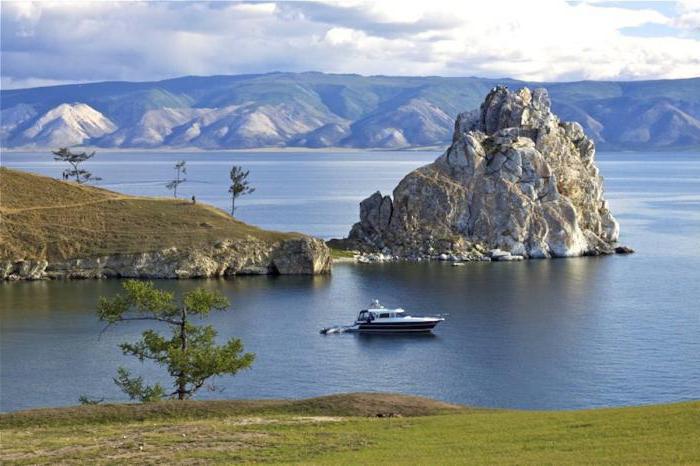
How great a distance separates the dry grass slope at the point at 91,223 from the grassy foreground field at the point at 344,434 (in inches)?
3414

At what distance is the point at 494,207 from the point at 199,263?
149 ft

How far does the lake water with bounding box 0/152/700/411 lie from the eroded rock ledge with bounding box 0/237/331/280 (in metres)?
3.51

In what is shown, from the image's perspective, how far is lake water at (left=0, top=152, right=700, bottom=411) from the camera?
223ft

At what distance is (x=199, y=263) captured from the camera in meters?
128

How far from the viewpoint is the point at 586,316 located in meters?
97.1

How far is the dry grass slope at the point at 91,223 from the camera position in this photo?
12962cm

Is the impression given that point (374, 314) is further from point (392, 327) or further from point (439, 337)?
point (439, 337)

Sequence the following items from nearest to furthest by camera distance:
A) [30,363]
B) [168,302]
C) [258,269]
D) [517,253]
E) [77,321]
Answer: [168,302] < [30,363] < [77,321] < [258,269] < [517,253]

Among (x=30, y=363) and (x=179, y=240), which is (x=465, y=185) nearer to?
(x=179, y=240)

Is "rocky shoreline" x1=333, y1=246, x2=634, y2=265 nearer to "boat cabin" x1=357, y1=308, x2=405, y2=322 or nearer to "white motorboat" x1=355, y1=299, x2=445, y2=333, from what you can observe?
"boat cabin" x1=357, y1=308, x2=405, y2=322

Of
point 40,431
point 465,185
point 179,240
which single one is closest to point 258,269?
point 179,240

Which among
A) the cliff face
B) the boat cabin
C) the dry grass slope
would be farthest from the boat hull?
the cliff face

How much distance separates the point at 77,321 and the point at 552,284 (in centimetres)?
5552

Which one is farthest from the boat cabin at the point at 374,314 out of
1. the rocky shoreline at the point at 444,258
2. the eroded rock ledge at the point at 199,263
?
the rocky shoreline at the point at 444,258
